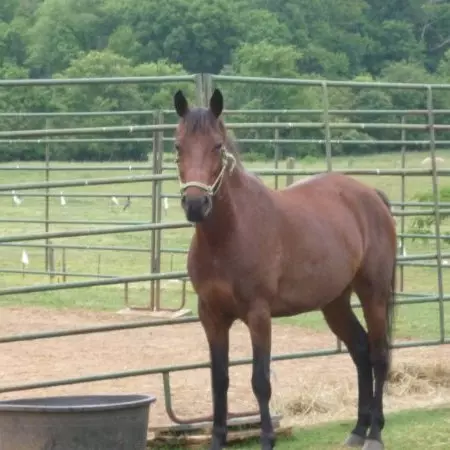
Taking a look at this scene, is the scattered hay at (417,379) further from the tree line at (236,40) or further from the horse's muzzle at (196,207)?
the tree line at (236,40)

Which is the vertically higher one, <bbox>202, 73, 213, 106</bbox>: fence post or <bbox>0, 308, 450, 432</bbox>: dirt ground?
<bbox>202, 73, 213, 106</bbox>: fence post

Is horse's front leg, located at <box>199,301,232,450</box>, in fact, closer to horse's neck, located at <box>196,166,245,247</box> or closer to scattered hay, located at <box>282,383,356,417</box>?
horse's neck, located at <box>196,166,245,247</box>

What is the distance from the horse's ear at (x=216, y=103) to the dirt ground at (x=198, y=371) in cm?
210

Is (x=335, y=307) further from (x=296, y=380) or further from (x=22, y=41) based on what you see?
(x=22, y=41)

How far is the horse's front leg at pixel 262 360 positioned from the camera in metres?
5.48

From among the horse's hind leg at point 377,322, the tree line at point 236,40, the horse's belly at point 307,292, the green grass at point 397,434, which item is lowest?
the green grass at point 397,434

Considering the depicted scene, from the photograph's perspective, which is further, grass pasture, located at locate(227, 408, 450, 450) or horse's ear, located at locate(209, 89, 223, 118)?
grass pasture, located at locate(227, 408, 450, 450)

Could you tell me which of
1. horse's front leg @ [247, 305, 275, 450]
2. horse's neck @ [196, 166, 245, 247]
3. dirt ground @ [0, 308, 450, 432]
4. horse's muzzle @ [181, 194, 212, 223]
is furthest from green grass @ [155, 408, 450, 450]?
horse's muzzle @ [181, 194, 212, 223]

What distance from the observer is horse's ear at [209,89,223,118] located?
5.25m

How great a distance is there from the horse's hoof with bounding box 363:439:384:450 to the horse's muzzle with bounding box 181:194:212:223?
68.6 inches


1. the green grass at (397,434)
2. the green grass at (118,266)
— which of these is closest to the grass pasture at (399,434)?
the green grass at (397,434)

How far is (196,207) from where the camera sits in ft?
16.4

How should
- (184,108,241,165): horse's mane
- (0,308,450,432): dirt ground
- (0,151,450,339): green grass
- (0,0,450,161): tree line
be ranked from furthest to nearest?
(0,0,450,161): tree line → (0,151,450,339): green grass → (0,308,450,432): dirt ground → (184,108,241,165): horse's mane

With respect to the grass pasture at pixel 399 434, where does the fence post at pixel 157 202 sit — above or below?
above
